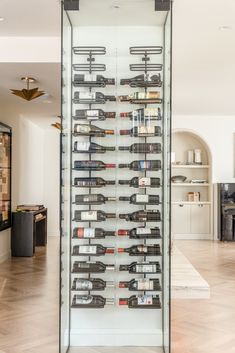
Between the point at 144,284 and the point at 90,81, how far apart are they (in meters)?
1.74

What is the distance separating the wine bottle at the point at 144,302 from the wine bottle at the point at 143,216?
636mm

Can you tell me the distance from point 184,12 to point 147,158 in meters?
1.61

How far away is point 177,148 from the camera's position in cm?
1185

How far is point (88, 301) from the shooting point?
3.79m

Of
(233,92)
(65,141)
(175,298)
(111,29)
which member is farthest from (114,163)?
(233,92)

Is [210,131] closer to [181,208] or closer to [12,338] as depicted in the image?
[181,208]

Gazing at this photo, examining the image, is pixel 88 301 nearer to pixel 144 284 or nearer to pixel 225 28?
pixel 144 284

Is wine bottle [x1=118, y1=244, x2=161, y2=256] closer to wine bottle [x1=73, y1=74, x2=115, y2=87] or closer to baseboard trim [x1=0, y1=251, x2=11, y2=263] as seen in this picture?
wine bottle [x1=73, y1=74, x2=115, y2=87]

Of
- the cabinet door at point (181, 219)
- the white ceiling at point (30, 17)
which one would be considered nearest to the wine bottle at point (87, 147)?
the white ceiling at point (30, 17)

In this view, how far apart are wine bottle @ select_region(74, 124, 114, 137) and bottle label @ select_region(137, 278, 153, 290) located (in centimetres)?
126

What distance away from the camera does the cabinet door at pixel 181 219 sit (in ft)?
36.6

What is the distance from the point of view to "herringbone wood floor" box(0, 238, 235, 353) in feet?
12.9

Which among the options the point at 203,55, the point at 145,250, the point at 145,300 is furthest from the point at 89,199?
the point at 203,55

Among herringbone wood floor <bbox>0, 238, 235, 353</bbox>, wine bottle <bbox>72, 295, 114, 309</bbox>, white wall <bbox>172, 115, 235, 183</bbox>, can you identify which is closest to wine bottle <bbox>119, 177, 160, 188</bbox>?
wine bottle <bbox>72, 295, 114, 309</bbox>
